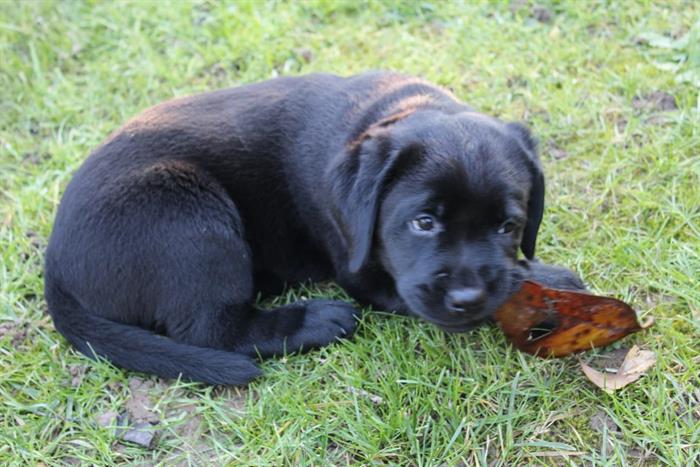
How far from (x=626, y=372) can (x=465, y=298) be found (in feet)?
2.20

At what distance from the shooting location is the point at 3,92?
465 cm

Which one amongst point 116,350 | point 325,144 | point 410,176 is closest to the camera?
point 410,176

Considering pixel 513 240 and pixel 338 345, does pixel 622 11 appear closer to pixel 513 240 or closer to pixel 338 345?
pixel 513 240

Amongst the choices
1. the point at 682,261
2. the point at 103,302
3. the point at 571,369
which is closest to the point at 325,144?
the point at 103,302

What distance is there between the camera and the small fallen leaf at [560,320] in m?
2.53

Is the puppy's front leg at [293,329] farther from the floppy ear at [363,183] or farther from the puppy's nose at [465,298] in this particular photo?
the puppy's nose at [465,298]

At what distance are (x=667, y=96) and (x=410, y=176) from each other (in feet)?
6.74

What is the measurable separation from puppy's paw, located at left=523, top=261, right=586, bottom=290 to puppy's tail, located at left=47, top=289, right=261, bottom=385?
1.12 meters

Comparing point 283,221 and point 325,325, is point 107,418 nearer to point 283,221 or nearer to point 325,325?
point 325,325

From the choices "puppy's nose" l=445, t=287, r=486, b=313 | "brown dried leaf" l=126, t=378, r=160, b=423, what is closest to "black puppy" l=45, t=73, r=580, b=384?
"puppy's nose" l=445, t=287, r=486, b=313

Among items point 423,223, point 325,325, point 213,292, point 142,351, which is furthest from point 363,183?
point 142,351

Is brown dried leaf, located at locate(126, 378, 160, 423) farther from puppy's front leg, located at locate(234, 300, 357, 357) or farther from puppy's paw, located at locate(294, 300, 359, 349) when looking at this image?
puppy's paw, located at locate(294, 300, 359, 349)

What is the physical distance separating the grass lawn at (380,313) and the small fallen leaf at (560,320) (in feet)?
0.21

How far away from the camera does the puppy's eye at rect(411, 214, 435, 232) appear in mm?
2514
